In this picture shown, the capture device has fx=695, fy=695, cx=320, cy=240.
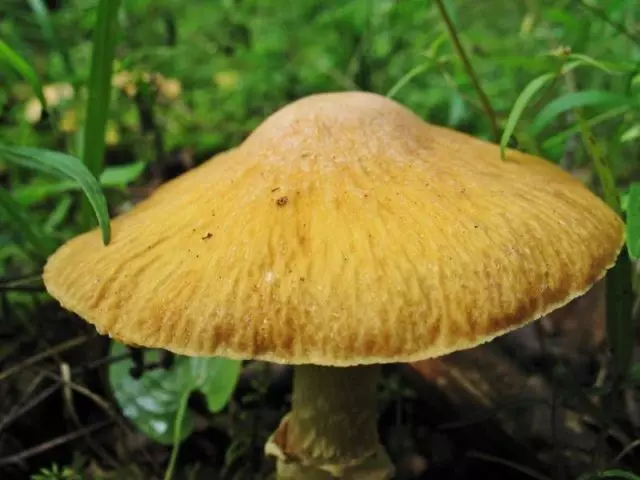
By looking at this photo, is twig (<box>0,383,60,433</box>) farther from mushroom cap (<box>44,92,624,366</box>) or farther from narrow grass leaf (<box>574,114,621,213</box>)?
narrow grass leaf (<box>574,114,621,213</box>)

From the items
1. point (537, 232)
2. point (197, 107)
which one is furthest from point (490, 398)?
point (197, 107)

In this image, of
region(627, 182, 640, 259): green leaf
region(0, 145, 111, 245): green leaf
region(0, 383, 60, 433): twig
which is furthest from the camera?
region(0, 383, 60, 433): twig

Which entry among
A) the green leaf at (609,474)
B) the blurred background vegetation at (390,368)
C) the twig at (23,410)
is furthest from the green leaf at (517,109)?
the twig at (23,410)

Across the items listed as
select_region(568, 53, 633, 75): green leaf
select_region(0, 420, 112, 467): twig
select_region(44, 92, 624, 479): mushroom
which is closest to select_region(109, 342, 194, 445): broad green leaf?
select_region(0, 420, 112, 467): twig

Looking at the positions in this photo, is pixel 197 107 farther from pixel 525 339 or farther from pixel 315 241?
pixel 315 241

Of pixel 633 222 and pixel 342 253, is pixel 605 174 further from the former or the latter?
pixel 342 253

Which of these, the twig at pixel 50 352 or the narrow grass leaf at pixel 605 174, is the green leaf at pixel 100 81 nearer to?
the twig at pixel 50 352
